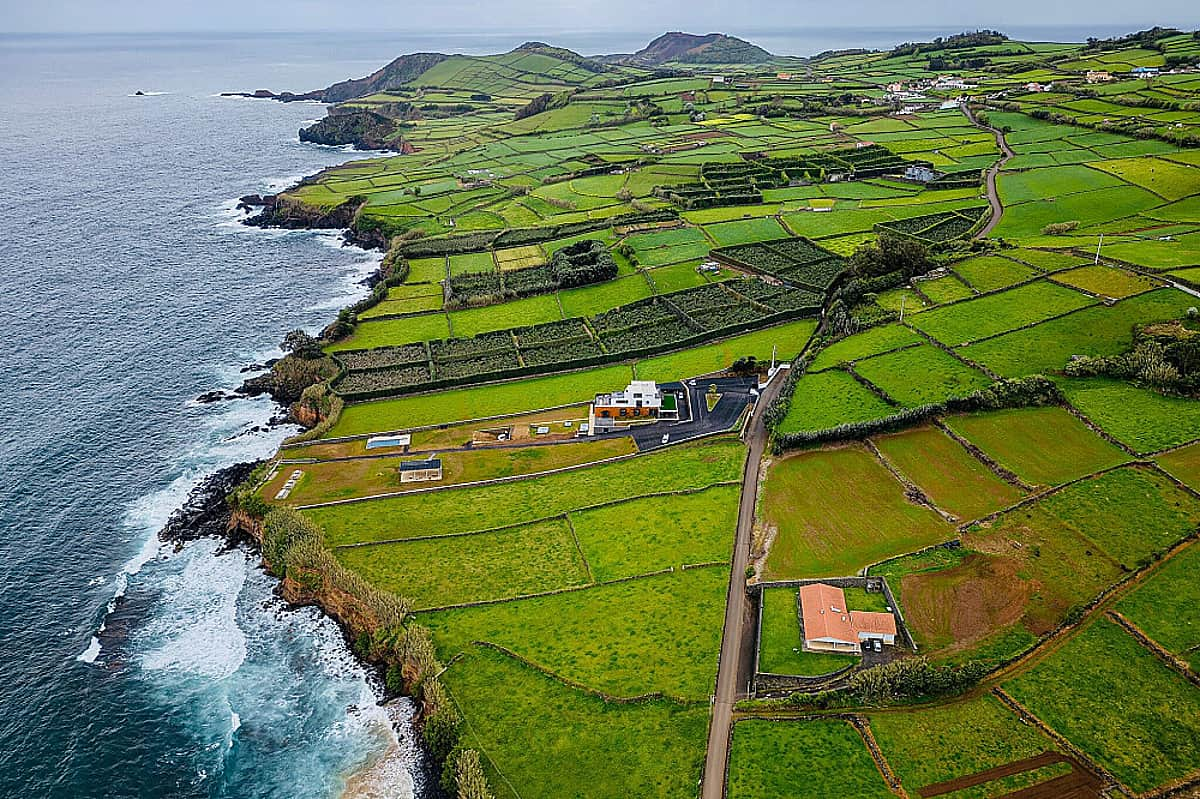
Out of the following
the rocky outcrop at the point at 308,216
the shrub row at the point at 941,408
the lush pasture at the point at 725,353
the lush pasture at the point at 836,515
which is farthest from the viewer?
the rocky outcrop at the point at 308,216

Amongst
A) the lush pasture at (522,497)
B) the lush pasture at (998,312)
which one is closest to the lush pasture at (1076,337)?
the lush pasture at (998,312)

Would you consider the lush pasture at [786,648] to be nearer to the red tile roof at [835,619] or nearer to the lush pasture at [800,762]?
the red tile roof at [835,619]

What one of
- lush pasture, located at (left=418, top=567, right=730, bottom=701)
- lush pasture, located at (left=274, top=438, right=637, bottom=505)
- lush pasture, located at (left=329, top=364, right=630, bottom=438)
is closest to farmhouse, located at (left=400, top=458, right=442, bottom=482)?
lush pasture, located at (left=274, top=438, right=637, bottom=505)

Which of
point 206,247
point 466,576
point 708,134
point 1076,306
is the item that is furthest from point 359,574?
point 708,134

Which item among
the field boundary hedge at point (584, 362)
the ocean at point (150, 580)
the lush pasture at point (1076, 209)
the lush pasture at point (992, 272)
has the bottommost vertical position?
the ocean at point (150, 580)

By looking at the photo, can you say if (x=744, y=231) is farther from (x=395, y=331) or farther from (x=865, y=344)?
(x=395, y=331)

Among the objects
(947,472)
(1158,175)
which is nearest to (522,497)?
(947,472)

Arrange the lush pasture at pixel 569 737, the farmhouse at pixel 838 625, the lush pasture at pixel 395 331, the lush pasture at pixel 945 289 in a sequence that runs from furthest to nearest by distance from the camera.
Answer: the lush pasture at pixel 395 331
the lush pasture at pixel 945 289
the farmhouse at pixel 838 625
the lush pasture at pixel 569 737
